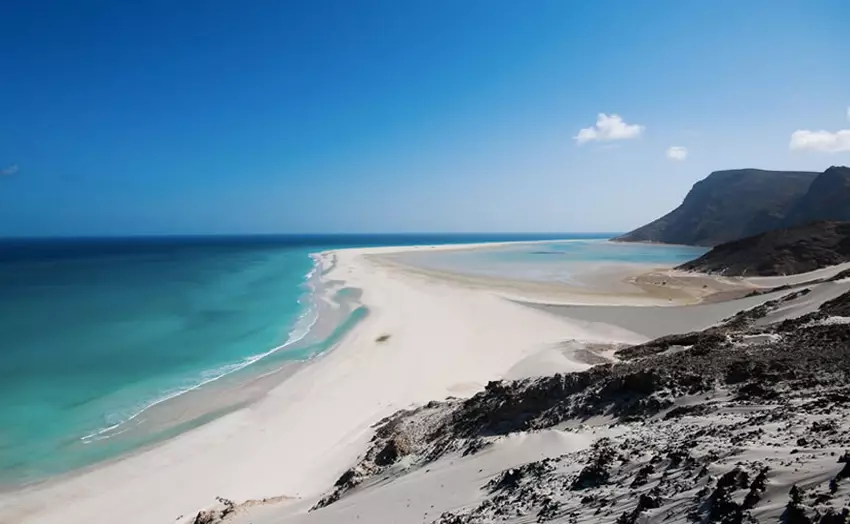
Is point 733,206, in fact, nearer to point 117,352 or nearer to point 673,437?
point 117,352

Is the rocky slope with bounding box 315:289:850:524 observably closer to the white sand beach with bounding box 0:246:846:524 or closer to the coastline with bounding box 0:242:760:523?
the white sand beach with bounding box 0:246:846:524

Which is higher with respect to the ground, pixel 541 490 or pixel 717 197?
pixel 717 197

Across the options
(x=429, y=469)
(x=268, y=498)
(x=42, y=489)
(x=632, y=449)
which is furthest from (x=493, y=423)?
(x=42, y=489)

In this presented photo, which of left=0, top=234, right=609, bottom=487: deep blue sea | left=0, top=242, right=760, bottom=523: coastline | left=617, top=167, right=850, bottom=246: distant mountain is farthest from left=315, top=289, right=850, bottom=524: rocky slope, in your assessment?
left=617, top=167, right=850, bottom=246: distant mountain

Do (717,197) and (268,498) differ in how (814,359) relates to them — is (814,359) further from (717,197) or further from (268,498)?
(717,197)

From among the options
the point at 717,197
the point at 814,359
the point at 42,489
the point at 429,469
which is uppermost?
the point at 717,197

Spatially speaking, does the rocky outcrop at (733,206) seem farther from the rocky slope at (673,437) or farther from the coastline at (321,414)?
the rocky slope at (673,437)

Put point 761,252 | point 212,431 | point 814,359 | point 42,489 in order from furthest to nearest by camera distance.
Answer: point 761,252 < point 212,431 < point 42,489 < point 814,359
